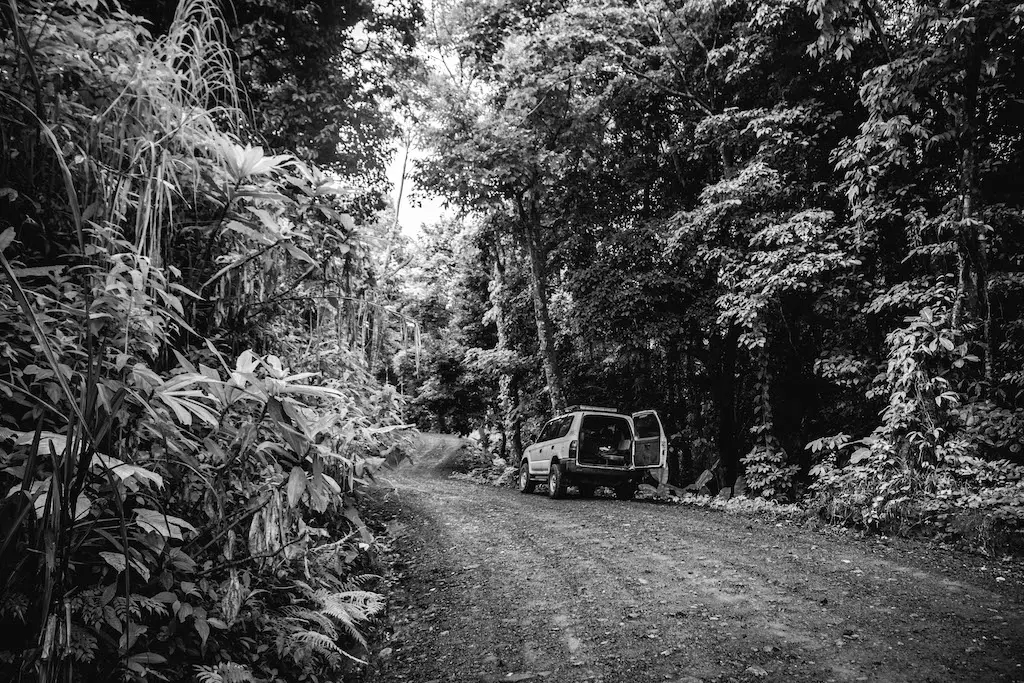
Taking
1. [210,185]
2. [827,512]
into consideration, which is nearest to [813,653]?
[210,185]

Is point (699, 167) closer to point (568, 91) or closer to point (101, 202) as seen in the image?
point (568, 91)

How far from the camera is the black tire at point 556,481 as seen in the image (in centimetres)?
1223

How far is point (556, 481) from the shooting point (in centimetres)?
1243

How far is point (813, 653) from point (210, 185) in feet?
15.9

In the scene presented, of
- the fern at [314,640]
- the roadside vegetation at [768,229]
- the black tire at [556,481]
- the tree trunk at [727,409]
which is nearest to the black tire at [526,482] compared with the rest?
the black tire at [556,481]

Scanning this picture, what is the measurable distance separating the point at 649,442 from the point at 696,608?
6.91 m

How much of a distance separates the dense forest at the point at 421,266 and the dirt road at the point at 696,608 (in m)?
0.79

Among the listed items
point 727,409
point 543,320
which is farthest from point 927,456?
point 543,320

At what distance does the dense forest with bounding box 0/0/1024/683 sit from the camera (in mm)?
2201

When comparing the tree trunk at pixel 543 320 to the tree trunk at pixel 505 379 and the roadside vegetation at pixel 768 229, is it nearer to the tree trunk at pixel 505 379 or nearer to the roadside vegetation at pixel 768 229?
the roadside vegetation at pixel 768 229

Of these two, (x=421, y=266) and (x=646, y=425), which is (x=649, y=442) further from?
(x=421, y=266)

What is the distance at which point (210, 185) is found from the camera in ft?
9.86

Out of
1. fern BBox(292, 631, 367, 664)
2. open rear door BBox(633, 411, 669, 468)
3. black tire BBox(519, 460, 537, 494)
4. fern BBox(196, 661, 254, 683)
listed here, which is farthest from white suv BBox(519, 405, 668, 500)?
fern BBox(196, 661, 254, 683)

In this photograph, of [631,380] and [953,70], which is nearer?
[953,70]
